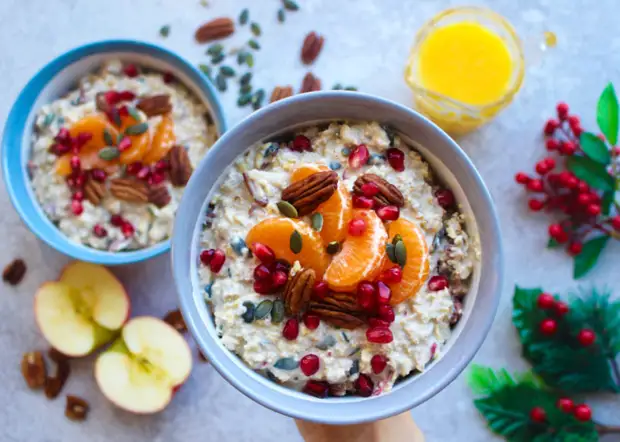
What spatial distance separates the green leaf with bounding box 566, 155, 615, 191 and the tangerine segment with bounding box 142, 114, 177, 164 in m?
1.29

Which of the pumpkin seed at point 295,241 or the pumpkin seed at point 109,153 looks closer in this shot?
the pumpkin seed at point 295,241

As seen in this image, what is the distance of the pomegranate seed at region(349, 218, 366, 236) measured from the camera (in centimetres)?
138

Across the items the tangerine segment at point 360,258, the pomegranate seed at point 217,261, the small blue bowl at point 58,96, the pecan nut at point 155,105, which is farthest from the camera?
the pecan nut at point 155,105

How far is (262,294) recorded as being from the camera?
1432 millimetres

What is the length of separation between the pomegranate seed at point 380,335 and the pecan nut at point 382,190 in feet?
0.90

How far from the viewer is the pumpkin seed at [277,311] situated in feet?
4.65

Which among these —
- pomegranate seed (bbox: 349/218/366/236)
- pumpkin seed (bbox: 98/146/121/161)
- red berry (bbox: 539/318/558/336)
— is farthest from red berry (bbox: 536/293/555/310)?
pumpkin seed (bbox: 98/146/121/161)

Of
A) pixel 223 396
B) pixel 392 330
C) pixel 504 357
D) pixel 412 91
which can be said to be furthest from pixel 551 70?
pixel 223 396

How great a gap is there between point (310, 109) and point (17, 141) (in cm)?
104

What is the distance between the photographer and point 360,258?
1365mm

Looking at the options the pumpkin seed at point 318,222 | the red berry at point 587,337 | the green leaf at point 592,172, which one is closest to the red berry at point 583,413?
the red berry at point 587,337

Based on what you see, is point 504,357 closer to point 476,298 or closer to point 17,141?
point 476,298

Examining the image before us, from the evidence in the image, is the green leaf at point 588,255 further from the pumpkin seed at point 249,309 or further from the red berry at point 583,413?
the pumpkin seed at point 249,309

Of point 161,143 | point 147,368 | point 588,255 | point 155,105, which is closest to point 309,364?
point 147,368
